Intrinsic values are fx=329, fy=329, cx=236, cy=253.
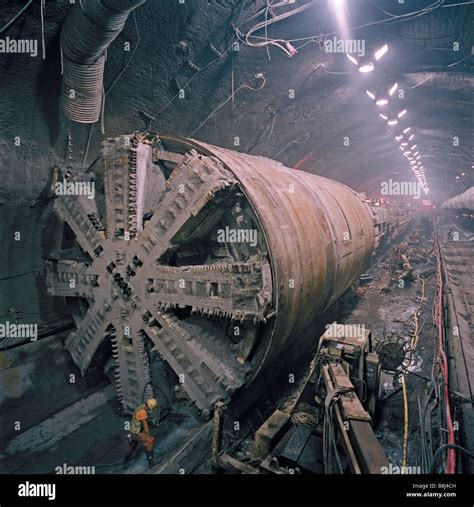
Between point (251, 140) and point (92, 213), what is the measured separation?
7143 millimetres

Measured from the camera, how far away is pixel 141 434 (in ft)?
13.4

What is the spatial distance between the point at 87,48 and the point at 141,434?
5099 mm

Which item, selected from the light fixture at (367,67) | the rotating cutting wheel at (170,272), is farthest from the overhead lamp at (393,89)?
the rotating cutting wheel at (170,272)

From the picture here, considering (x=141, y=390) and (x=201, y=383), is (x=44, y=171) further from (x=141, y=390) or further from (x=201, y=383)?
(x=201, y=383)

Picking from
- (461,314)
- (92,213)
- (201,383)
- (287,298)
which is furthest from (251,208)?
(461,314)
